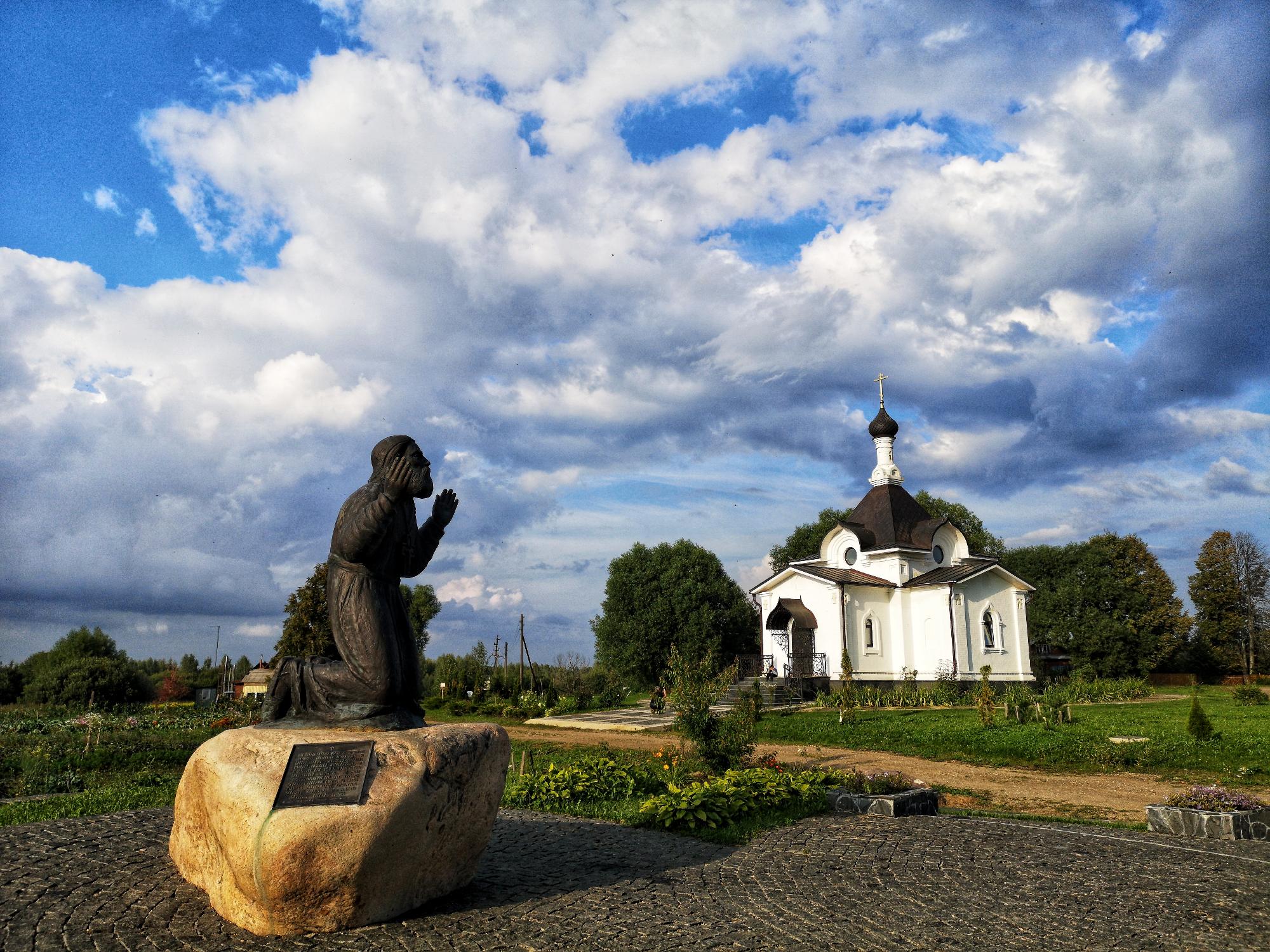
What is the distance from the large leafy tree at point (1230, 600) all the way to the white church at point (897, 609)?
959 inches

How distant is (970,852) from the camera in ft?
24.8

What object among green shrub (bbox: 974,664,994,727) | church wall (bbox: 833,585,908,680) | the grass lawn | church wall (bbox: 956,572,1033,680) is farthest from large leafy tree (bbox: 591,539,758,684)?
green shrub (bbox: 974,664,994,727)

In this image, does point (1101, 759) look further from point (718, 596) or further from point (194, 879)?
point (718, 596)

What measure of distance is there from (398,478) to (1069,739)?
1526 cm

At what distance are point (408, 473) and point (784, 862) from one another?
4.54 m

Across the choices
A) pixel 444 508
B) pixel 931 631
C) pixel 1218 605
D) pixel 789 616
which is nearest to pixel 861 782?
pixel 444 508

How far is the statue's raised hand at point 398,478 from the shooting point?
6074mm

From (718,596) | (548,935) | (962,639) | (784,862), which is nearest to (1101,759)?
(784,862)

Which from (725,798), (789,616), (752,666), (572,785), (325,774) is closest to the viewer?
(325,774)

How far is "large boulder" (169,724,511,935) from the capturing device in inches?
189

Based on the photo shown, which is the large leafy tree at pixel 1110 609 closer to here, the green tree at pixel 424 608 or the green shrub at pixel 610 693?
the green shrub at pixel 610 693

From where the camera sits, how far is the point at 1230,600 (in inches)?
1940

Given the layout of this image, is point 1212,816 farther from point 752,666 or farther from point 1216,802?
point 752,666

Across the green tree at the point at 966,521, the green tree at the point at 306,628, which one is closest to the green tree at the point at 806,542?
the green tree at the point at 966,521
